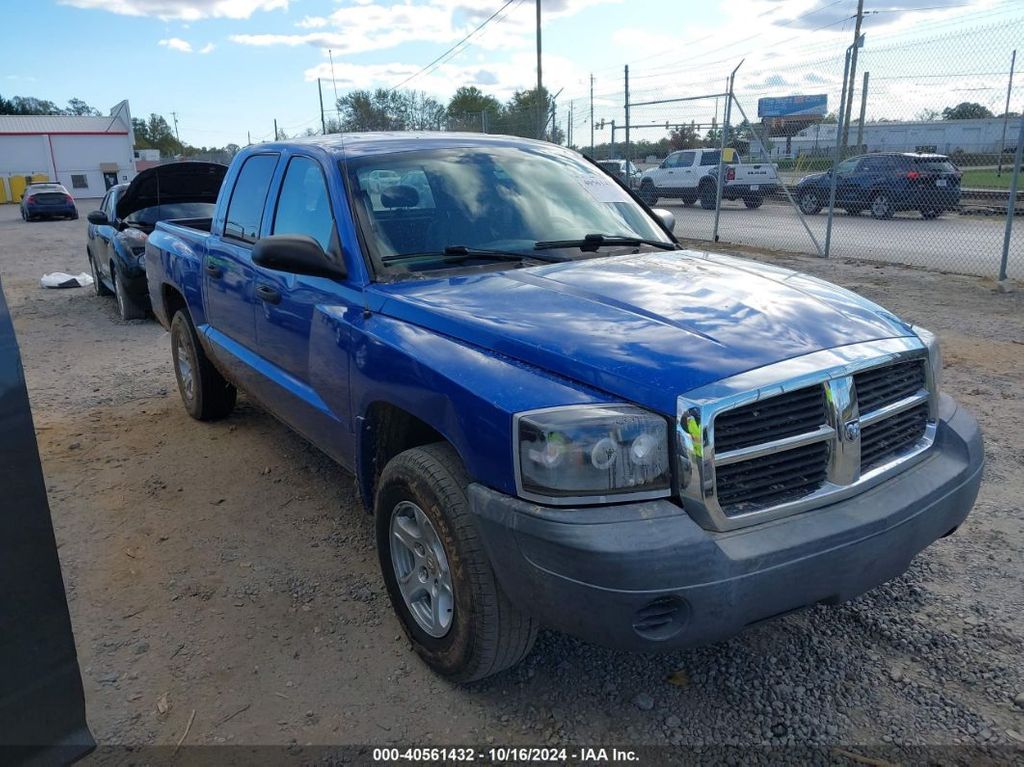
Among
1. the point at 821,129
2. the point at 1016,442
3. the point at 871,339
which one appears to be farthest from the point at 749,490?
the point at 821,129

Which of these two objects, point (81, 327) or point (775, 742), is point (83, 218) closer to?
point (81, 327)

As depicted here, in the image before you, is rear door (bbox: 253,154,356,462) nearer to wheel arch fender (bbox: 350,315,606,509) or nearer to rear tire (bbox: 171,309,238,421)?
wheel arch fender (bbox: 350,315,606,509)

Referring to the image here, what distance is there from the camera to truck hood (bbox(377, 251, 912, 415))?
2.28m

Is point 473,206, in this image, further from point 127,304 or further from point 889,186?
point 889,186

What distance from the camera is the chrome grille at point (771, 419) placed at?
2191mm

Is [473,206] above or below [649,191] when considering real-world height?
above

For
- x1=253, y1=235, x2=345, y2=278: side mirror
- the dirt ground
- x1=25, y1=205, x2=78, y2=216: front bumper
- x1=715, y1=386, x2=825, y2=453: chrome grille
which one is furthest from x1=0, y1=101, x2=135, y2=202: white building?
x1=715, y1=386, x2=825, y2=453: chrome grille

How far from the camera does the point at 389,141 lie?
3.85 meters

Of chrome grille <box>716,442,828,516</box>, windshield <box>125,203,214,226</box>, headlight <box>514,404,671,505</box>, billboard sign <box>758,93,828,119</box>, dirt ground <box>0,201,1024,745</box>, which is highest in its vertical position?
billboard sign <box>758,93,828,119</box>

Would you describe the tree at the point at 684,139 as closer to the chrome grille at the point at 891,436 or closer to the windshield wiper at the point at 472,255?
the windshield wiper at the point at 472,255

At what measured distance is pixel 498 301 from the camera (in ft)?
9.16

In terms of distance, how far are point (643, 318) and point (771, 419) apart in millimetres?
560

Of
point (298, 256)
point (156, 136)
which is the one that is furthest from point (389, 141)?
point (156, 136)

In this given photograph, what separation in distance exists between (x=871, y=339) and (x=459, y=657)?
1739 millimetres
